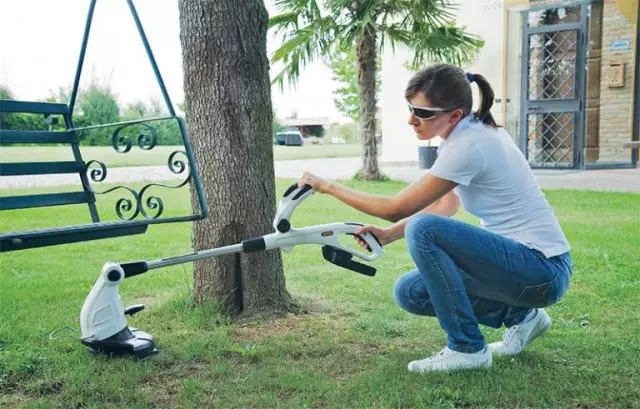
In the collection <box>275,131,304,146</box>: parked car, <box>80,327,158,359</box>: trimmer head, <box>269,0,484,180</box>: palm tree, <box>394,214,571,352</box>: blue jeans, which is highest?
<box>269,0,484,180</box>: palm tree

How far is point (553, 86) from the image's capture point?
11273 mm

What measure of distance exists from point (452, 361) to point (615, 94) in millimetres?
9906

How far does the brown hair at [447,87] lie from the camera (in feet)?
7.39

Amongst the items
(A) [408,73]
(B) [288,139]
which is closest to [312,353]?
(A) [408,73]

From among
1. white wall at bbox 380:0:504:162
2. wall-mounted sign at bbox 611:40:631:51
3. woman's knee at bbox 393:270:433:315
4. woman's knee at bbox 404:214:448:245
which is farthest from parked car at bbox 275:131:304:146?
woman's knee at bbox 404:214:448:245

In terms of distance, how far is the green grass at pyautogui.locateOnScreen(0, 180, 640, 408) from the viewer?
85.0 inches

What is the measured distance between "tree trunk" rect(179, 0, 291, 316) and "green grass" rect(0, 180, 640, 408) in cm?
17

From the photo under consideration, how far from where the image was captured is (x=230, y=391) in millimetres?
2225

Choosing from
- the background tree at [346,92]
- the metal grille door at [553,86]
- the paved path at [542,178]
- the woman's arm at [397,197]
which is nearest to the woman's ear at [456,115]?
the woman's arm at [397,197]

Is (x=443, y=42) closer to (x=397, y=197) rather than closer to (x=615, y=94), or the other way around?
(x=615, y=94)

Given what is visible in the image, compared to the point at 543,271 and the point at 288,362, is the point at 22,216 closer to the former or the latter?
the point at 288,362

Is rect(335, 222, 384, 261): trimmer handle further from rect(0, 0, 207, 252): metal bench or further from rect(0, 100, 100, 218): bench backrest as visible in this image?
rect(0, 100, 100, 218): bench backrest

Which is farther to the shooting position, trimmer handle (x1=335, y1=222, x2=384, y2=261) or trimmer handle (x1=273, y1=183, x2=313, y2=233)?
trimmer handle (x1=335, y1=222, x2=384, y2=261)

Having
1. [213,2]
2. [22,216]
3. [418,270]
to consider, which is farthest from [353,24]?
[418,270]
